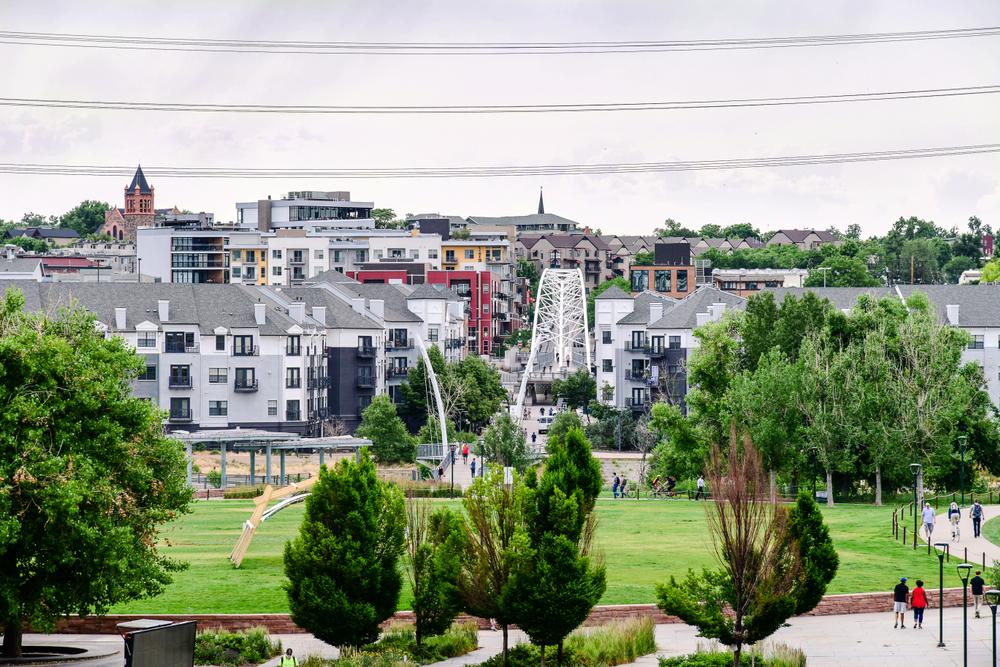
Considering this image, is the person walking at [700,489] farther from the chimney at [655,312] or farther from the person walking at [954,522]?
the chimney at [655,312]

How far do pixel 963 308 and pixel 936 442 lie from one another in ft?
155

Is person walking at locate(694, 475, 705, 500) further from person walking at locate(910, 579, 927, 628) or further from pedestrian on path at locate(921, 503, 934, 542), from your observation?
person walking at locate(910, 579, 927, 628)

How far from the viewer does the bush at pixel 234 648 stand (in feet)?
127

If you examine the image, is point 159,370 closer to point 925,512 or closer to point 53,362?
point 925,512

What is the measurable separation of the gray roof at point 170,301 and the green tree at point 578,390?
4257cm

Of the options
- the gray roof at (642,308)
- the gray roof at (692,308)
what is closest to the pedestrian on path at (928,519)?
the gray roof at (692,308)

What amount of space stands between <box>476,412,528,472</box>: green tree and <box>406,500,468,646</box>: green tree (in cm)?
4301

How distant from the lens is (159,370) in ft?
342

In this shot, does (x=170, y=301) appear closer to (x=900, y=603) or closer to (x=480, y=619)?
(x=480, y=619)

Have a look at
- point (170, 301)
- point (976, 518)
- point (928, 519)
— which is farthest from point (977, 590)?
point (170, 301)

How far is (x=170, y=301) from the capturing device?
107m

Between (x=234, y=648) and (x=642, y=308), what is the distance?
95440 mm

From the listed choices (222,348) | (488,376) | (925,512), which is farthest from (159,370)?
(925,512)

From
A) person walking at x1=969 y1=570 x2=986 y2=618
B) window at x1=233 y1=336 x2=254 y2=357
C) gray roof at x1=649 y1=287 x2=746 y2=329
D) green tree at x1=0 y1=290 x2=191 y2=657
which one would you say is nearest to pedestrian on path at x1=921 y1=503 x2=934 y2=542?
person walking at x1=969 y1=570 x2=986 y2=618
